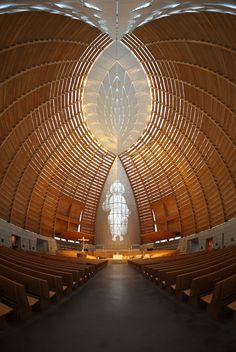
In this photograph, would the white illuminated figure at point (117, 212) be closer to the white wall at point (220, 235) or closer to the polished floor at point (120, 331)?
the white wall at point (220, 235)

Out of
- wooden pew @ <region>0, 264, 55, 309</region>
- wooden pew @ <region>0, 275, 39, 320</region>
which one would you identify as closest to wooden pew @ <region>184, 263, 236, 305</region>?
wooden pew @ <region>0, 264, 55, 309</region>

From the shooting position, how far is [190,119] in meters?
28.1

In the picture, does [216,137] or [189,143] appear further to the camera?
[189,143]

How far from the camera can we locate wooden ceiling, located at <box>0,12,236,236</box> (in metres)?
18.9

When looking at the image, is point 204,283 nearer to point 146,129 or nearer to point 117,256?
point 146,129

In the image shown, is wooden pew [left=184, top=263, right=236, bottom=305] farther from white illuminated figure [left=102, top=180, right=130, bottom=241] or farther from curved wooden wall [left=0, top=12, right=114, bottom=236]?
white illuminated figure [left=102, top=180, right=130, bottom=241]

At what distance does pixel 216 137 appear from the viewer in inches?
1009

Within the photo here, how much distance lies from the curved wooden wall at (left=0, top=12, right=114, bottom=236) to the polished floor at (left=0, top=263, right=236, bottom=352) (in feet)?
47.8

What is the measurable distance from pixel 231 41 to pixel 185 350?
17293 millimetres

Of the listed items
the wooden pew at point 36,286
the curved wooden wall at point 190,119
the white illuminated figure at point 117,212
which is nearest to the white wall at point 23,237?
the white illuminated figure at point 117,212

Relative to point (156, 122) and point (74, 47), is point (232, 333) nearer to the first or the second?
point (74, 47)

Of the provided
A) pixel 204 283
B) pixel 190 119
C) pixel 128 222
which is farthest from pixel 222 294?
pixel 128 222

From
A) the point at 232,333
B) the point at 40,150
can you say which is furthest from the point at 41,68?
the point at 232,333

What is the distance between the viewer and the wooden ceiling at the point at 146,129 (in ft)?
62.0
